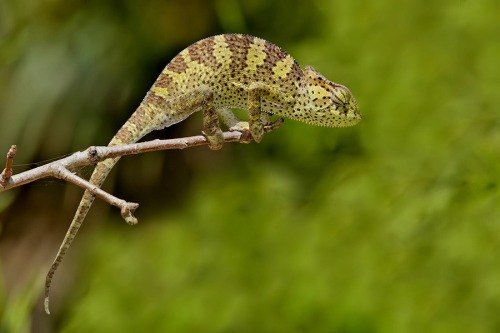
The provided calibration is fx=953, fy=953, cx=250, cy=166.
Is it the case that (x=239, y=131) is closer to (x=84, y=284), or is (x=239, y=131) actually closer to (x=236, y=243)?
(x=236, y=243)

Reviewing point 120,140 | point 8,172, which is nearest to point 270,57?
point 120,140

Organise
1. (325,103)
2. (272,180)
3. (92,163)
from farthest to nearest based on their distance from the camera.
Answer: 1. (272,180)
2. (325,103)
3. (92,163)

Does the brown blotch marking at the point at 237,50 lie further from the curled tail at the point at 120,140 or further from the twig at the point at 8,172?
the twig at the point at 8,172

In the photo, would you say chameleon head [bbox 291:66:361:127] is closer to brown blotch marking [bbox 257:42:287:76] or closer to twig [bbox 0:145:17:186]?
brown blotch marking [bbox 257:42:287:76]

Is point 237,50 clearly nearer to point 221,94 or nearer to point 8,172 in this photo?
point 221,94

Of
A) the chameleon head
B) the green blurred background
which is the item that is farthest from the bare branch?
the green blurred background

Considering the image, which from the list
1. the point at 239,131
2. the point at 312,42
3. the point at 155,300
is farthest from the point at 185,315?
the point at 239,131
